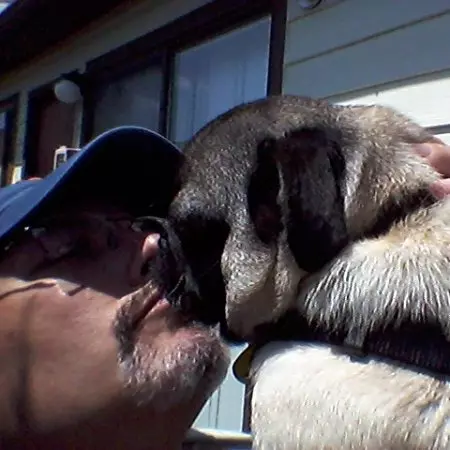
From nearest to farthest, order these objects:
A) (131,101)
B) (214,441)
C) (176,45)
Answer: (214,441) < (176,45) < (131,101)

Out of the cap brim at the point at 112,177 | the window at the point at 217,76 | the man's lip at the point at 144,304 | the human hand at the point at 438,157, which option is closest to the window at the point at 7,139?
the window at the point at 217,76

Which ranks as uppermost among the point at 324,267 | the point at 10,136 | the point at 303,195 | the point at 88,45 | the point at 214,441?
the point at 88,45

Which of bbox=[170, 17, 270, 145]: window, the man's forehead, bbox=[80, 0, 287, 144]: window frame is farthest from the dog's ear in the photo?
bbox=[170, 17, 270, 145]: window

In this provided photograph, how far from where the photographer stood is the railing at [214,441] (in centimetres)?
290

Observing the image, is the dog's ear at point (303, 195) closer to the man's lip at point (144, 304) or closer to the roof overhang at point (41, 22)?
the man's lip at point (144, 304)

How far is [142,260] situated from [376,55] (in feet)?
7.39

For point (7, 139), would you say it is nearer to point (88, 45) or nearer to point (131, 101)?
point (88, 45)

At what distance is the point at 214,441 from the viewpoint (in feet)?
9.70

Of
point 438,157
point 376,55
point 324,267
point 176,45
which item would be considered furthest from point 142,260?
point 176,45

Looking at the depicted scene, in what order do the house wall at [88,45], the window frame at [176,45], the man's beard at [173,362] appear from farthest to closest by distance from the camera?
the house wall at [88,45] → the window frame at [176,45] → the man's beard at [173,362]

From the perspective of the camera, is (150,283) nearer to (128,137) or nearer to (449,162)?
(128,137)

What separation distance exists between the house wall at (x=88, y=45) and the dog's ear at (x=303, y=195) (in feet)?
11.8

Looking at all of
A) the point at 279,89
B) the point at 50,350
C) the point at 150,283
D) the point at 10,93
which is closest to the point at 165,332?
the point at 150,283

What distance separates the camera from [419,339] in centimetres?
144
